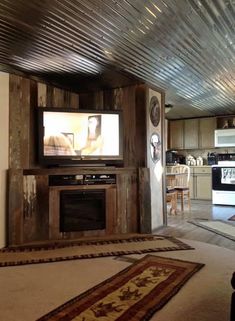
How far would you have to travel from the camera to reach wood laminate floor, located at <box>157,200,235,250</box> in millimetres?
3865

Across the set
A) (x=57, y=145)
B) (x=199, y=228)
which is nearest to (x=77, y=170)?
(x=57, y=145)

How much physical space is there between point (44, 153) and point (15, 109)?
0.69m

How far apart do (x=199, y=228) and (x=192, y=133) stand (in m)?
4.06

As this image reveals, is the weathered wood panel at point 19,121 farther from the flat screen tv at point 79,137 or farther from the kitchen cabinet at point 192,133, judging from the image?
the kitchen cabinet at point 192,133

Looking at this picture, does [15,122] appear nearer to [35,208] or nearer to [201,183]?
[35,208]

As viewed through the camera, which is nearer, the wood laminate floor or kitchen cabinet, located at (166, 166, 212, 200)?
the wood laminate floor

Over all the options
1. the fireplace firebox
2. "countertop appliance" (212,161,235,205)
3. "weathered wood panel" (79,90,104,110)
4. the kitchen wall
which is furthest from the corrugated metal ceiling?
the kitchen wall

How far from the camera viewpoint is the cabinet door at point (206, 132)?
25.6 feet

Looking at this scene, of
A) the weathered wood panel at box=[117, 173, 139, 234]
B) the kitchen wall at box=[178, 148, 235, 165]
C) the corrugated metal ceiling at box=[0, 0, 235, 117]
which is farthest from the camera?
the kitchen wall at box=[178, 148, 235, 165]

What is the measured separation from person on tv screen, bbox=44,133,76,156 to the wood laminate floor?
5.94 ft

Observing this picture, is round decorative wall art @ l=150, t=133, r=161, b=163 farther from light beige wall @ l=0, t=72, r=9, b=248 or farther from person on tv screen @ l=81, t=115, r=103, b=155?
light beige wall @ l=0, t=72, r=9, b=248

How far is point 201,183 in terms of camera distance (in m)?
7.70

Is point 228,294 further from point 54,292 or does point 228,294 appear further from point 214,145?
point 214,145

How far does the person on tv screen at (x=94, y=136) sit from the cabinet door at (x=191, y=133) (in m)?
4.45
